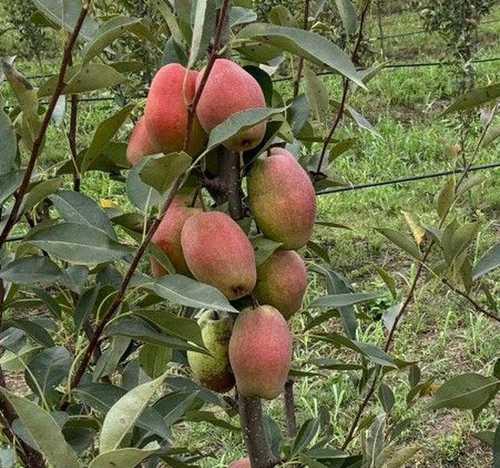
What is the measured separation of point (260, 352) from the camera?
Answer: 703mm

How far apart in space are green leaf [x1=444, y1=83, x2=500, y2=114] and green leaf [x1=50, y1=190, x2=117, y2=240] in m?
0.32

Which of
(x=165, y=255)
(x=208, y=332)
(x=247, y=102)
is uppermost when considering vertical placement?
(x=247, y=102)

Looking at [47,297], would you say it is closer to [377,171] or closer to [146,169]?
[146,169]

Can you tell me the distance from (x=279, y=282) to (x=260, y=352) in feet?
0.20

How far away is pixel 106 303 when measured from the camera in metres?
0.77

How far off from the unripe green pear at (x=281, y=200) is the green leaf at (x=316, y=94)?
0.15 m

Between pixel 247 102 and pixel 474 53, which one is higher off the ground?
pixel 247 102

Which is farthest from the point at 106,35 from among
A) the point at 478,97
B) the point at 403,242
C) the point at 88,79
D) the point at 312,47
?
the point at 403,242

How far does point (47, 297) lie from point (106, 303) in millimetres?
61

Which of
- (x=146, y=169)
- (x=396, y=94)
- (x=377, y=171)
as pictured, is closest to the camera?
(x=146, y=169)

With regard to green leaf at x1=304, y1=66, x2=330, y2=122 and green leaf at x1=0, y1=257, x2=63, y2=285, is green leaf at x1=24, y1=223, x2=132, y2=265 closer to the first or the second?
green leaf at x1=0, y1=257, x2=63, y2=285

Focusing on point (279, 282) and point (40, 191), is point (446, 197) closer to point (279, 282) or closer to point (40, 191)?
point (279, 282)

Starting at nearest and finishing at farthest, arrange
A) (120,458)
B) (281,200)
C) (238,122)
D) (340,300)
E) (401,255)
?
(120,458) < (238,122) < (281,200) < (340,300) < (401,255)

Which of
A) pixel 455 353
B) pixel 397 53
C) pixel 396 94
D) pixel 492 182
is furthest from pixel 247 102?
pixel 397 53
